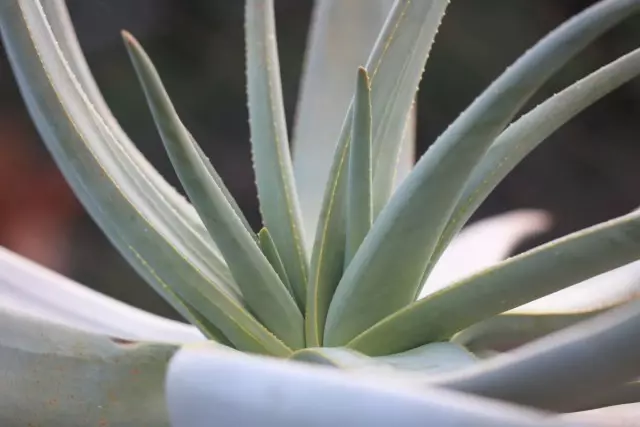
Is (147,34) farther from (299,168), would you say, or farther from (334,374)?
(334,374)

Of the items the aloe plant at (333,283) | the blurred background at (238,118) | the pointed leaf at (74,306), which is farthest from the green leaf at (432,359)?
the blurred background at (238,118)

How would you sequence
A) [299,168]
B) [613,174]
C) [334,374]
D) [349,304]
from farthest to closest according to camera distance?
[613,174] < [299,168] < [349,304] < [334,374]

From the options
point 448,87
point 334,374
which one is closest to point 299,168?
point 334,374

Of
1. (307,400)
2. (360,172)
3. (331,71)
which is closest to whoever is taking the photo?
(307,400)

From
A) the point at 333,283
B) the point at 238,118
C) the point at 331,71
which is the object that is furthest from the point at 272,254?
the point at 238,118

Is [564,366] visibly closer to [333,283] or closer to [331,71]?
[333,283]

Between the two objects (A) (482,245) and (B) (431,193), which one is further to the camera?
(A) (482,245)
